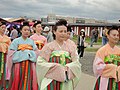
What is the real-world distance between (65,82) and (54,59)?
0.37 meters

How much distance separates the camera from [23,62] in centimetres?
584

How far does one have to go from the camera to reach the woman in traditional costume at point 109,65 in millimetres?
4484

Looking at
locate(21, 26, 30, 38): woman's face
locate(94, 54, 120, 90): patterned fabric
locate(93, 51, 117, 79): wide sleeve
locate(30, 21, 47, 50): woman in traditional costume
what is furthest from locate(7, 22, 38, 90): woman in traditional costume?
locate(94, 54, 120, 90): patterned fabric

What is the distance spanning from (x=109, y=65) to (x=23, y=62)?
6.63 feet

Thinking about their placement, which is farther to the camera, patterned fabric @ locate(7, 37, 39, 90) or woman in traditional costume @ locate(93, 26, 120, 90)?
patterned fabric @ locate(7, 37, 39, 90)

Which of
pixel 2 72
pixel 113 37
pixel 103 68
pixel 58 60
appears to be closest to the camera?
pixel 58 60

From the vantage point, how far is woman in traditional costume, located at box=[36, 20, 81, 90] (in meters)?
4.13

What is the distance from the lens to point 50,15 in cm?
4712

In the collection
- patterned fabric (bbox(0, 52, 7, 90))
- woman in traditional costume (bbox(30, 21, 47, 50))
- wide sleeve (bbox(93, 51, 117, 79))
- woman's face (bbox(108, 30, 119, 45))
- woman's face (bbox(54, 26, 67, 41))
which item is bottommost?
patterned fabric (bbox(0, 52, 7, 90))

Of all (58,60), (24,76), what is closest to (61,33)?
(58,60)

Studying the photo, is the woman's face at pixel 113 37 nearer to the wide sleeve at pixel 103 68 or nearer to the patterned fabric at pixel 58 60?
the wide sleeve at pixel 103 68

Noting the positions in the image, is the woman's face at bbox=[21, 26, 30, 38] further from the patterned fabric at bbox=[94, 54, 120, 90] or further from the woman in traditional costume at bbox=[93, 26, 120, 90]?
the patterned fabric at bbox=[94, 54, 120, 90]

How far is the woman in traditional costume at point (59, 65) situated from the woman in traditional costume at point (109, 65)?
0.44m

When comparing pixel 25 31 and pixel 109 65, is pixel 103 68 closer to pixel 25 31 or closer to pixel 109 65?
pixel 109 65
